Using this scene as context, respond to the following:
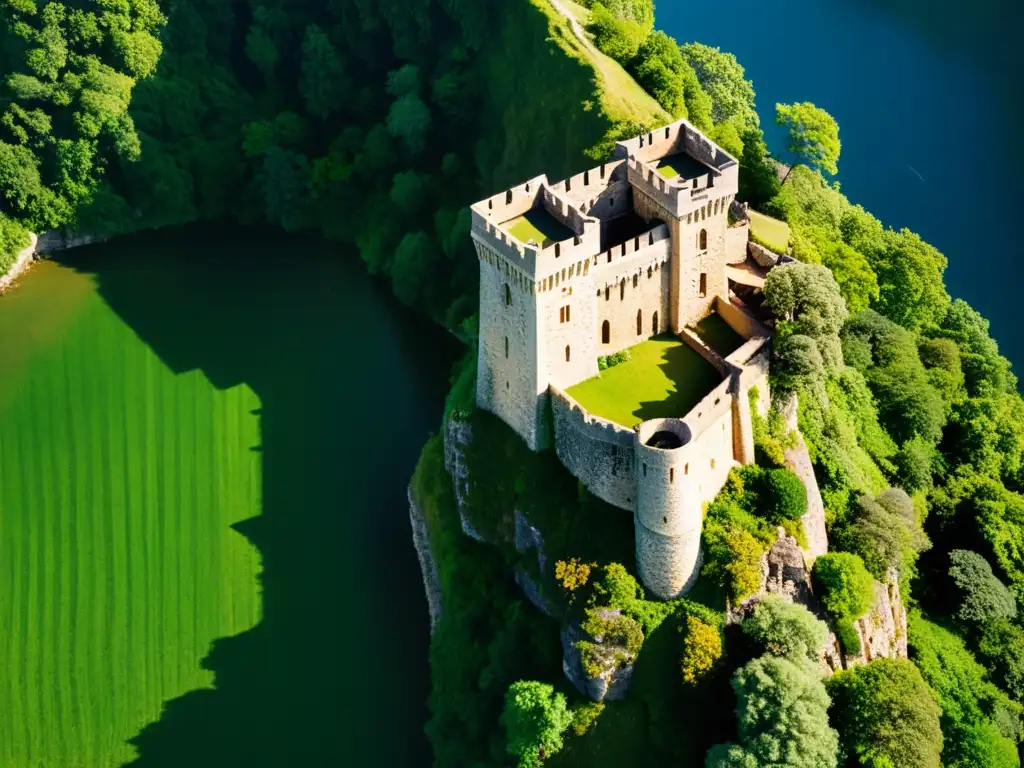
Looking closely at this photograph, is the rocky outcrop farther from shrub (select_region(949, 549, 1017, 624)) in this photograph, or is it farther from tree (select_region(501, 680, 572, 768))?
shrub (select_region(949, 549, 1017, 624))

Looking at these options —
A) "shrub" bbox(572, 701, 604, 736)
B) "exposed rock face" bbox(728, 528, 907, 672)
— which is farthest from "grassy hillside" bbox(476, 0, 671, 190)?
"shrub" bbox(572, 701, 604, 736)

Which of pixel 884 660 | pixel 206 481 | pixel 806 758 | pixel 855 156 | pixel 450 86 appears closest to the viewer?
pixel 806 758

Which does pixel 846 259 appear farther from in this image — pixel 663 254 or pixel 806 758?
pixel 806 758

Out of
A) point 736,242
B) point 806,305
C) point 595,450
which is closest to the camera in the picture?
point 595,450

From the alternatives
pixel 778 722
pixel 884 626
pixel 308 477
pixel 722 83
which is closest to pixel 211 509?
pixel 308 477

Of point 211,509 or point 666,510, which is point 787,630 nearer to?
point 666,510

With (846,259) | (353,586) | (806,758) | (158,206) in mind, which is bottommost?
(806,758)

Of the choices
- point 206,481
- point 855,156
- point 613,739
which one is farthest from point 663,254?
point 855,156
